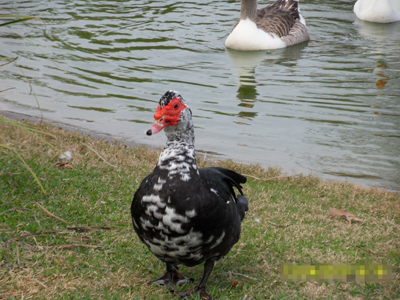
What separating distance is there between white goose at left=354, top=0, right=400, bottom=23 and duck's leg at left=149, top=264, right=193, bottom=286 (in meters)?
12.7

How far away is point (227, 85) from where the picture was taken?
9.27 m

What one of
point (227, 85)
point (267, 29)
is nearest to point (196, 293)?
point (227, 85)

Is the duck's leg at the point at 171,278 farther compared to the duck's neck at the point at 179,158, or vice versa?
the duck's leg at the point at 171,278

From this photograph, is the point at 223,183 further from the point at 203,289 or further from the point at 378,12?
the point at 378,12

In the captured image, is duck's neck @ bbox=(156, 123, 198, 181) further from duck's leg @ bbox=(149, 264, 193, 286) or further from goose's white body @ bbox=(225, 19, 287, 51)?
goose's white body @ bbox=(225, 19, 287, 51)

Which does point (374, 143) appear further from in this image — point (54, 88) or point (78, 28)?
point (78, 28)

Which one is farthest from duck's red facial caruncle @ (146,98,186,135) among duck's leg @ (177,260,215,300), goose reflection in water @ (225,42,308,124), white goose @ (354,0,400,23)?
white goose @ (354,0,400,23)

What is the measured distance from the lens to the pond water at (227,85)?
6.75 meters

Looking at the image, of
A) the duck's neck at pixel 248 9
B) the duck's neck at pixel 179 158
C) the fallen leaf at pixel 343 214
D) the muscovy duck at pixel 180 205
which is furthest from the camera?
the duck's neck at pixel 248 9

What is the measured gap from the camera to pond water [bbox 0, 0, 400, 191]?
22.2ft

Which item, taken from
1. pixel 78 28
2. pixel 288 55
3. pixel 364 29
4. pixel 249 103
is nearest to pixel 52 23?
pixel 78 28

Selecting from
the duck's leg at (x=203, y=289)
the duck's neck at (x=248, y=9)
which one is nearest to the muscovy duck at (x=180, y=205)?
the duck's leg at (x=203, y=289)

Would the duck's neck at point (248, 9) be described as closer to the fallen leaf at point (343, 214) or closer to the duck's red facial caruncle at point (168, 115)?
the fallen leaf at point (343, 214)

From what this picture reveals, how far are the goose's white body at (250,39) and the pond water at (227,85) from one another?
0.25m
